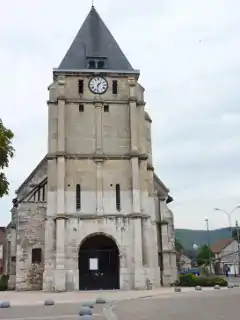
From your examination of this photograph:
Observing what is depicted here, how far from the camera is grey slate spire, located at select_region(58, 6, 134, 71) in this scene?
44.3m

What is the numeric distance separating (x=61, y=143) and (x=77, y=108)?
12.7 ft

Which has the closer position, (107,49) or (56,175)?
(56,175)

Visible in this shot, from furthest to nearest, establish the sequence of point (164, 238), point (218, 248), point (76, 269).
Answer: point (218, 248)
point (164, 238)
point (76, 269)

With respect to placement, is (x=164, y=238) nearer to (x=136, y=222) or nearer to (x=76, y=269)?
(x=136, y=222)

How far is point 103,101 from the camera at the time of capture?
1693 inches

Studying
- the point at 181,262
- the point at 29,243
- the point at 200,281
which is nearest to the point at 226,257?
the point at 181,262

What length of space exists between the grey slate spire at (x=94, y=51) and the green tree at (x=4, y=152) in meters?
26.7

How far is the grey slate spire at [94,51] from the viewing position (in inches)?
1745

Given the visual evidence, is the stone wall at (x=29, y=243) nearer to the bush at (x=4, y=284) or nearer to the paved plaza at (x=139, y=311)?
the bush at (x=4, y=284)

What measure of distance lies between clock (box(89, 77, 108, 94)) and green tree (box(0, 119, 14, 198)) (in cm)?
2582

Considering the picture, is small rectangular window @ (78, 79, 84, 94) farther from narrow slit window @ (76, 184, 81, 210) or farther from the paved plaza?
the paved plaza

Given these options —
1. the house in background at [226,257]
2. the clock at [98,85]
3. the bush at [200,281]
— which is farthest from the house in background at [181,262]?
the clock at [98,85]

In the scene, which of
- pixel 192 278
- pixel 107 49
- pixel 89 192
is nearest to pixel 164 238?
pixel 192 278

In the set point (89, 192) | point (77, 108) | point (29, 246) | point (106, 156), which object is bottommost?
point (29, 246)
